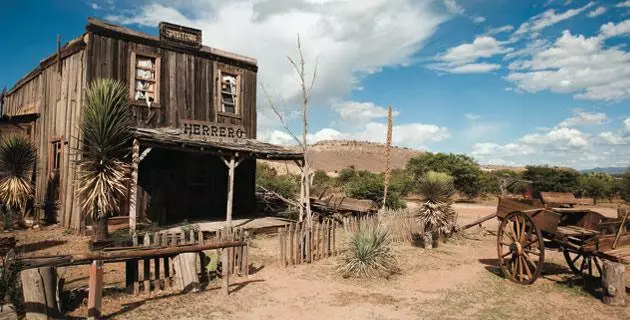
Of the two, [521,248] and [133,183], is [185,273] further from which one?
[521,248]

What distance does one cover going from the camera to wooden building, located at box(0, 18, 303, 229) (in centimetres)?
Answer: 1193

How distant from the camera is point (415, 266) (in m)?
9.38

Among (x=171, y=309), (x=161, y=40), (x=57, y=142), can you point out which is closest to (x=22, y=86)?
(x=57, y=142)

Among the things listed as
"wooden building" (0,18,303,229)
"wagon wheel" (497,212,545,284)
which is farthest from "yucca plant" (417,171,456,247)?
"wooden building" (0,18,303,229)

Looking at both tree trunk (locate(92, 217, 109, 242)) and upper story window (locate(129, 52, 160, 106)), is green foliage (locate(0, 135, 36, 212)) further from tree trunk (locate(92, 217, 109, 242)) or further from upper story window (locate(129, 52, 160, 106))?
tree trunk (locate(92, 217, 109, 242))

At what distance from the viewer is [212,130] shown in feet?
46.9

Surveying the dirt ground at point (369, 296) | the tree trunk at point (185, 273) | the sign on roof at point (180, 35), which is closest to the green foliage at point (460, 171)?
the sign on roof at point (180, 35)

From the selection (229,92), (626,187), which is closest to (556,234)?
(229,92)

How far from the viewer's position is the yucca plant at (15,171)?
12258mm

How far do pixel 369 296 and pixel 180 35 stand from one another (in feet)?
36.1

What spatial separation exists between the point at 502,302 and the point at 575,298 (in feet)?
4.80

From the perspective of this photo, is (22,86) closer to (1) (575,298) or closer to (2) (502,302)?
(2) (502,302)

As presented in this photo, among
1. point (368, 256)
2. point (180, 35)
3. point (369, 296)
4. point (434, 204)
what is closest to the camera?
point (369, 296)

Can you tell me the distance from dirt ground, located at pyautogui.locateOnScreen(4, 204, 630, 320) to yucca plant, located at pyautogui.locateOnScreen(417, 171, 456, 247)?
182 centimetres
